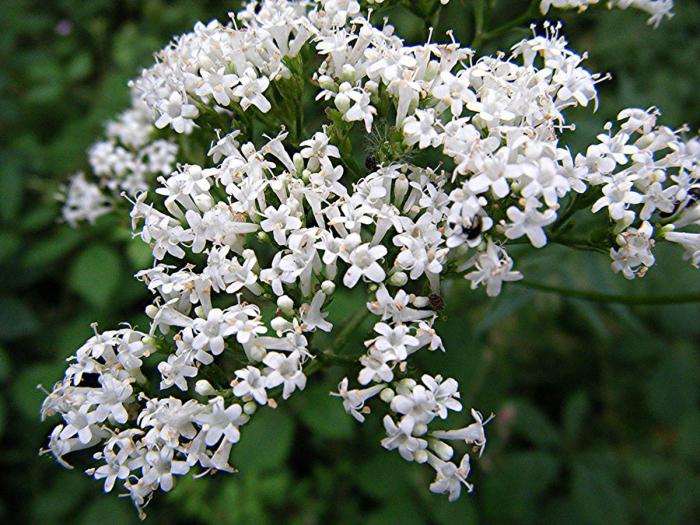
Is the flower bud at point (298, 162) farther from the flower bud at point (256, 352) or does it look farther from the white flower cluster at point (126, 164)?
the white flower cluster at point (126, 164)

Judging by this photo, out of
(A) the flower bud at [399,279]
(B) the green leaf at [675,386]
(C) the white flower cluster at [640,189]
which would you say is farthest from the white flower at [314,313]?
(B) the green leaf at [675,386]

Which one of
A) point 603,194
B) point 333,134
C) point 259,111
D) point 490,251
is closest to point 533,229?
point 490,251

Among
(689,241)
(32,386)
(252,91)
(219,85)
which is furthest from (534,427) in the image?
(32,386)

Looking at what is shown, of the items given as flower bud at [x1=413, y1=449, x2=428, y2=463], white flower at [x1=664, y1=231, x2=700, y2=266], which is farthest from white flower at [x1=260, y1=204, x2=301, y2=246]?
white flower at [x1=664, y1=231, x2=700, y2=266]

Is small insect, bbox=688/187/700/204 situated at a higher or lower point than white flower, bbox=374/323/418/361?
lower

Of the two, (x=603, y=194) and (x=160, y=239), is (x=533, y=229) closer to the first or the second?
(x=603, y=194)

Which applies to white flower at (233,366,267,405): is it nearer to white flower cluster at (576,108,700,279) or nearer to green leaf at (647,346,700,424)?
white flower cluster at (576,108,700,279)
